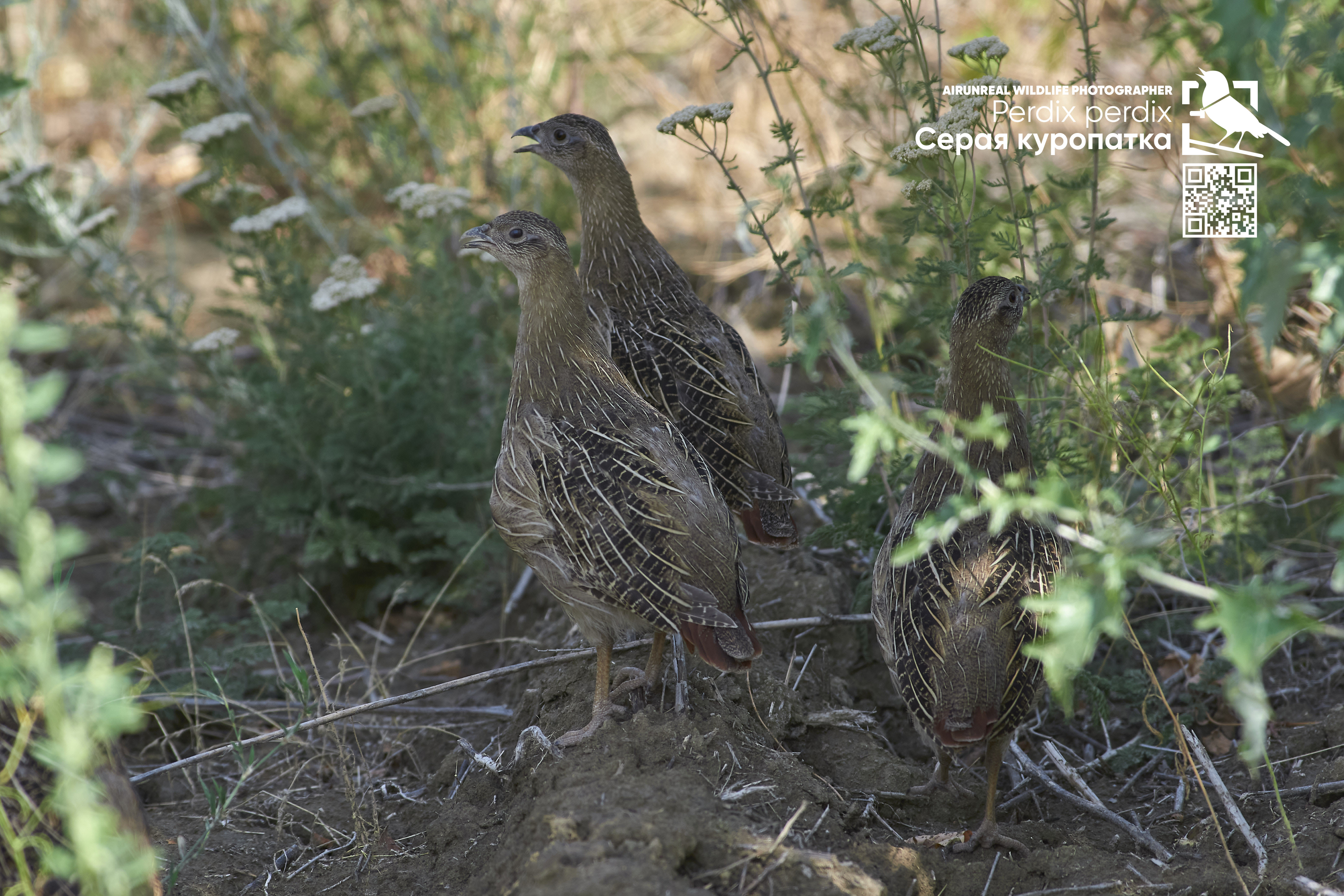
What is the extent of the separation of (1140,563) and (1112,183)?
7.08m

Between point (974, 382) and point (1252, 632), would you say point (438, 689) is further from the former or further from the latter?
point (1252, 632)

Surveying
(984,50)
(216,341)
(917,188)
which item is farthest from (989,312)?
(216,341)

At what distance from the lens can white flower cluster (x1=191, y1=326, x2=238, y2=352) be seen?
521 centimetres

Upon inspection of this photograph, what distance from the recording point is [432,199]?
5.38 metres

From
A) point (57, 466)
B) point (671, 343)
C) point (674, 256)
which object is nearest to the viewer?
point (57, 466)

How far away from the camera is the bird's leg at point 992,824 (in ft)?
11.3

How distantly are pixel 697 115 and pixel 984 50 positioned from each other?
42.8 inches

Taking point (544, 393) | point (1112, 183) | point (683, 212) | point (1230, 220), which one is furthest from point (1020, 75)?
point (544, 393)

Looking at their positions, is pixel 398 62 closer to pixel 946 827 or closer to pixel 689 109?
pixel 689 109

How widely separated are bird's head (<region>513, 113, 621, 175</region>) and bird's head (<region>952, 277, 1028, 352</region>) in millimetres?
2005

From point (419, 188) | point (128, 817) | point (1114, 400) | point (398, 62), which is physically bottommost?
point (128, 817)

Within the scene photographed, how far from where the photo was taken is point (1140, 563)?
2.12 m

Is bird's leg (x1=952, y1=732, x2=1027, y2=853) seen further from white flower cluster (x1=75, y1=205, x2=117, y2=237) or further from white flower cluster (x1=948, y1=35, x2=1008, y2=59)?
white flower cluster (x1=75, y1=205, x2=117, y2=237)

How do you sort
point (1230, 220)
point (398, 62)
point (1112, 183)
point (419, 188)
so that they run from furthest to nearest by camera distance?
point (398, 62) < point (1112, 183) < point (419, 188) < point (1230, 220)
